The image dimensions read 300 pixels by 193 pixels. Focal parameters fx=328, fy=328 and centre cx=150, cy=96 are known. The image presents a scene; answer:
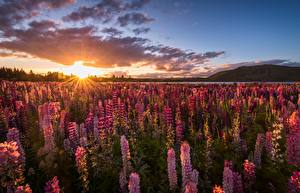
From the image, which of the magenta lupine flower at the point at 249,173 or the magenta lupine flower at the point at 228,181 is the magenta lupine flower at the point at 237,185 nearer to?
the magenta lupine flower at the point at 228,181

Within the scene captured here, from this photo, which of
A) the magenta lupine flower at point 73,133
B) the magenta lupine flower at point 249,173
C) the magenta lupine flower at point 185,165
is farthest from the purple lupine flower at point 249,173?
the magenta lupine flower at point 73,133

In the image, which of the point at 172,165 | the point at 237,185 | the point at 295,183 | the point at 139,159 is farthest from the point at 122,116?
the point at 295,183

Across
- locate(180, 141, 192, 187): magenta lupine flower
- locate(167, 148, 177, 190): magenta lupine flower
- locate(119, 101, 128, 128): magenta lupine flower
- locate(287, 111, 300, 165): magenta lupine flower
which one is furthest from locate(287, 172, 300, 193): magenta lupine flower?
locate(119, 101, 128, 128): magenta lupine flower

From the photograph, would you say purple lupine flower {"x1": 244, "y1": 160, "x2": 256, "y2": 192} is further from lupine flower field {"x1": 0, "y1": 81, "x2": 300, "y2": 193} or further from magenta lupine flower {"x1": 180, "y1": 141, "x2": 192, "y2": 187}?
magenta lupine flower {"x1": 180, "y1": 141, "x2": 192, "y2": 187}

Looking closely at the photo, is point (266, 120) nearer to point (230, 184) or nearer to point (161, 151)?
point (161, 151)

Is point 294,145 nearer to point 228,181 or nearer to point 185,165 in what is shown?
point 228,181

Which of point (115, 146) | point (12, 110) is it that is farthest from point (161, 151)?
point (12, 110)

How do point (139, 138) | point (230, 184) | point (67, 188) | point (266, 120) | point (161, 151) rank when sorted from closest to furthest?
point (230, 184) < point (67, 188) < point (161, 151) < point (139, 138) < point (266, 120)

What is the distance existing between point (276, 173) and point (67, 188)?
4534 millimetres

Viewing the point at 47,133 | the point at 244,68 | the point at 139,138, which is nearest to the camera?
the point at 47,133

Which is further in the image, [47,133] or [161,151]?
[161,151]

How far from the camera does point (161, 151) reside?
26.3 feet

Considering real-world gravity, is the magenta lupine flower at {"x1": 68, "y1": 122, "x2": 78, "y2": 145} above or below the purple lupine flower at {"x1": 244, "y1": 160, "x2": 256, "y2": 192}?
above

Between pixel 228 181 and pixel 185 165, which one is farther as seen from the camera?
pixel 185 165
